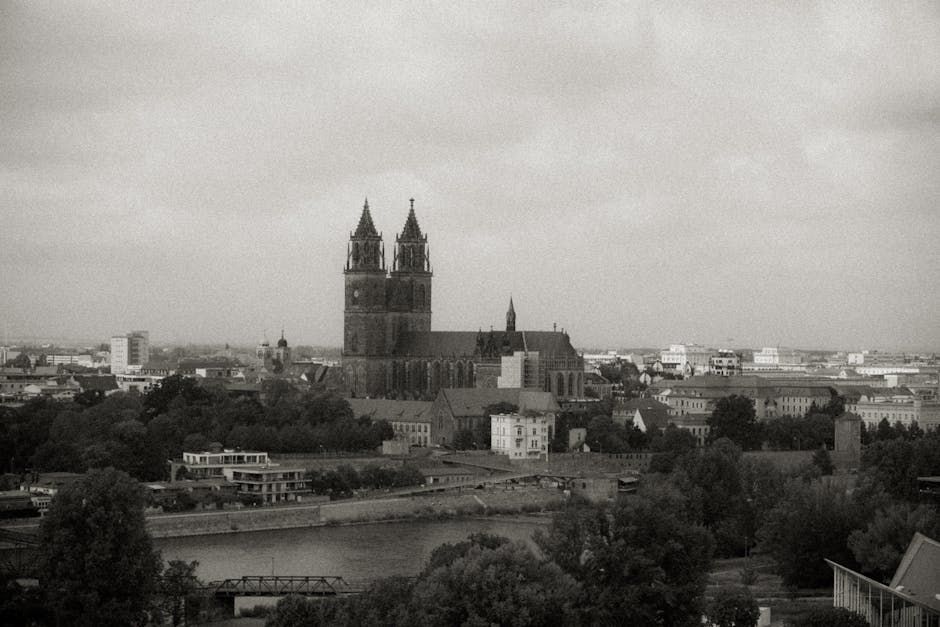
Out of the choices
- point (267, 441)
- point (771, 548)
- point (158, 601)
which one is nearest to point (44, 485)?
point (267, 441)

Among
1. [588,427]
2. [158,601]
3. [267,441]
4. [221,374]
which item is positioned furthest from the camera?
[221,374]

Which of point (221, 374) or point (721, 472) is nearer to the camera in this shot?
point (721, 472)

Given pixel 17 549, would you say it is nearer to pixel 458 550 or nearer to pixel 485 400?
pixel 458 550

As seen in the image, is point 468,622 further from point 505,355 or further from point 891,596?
point 505,355

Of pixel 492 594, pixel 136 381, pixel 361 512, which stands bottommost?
pixel 361 512

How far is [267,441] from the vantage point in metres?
51.7

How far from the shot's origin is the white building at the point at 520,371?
2606 inches

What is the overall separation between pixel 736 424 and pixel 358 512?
19.1 metres

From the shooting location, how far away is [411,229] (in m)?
71.7

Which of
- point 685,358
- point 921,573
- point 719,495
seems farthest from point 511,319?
point 685,358

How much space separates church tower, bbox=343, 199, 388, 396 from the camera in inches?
2771

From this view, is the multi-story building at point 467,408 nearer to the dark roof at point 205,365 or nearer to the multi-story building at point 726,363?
the dark roof at point 205,365

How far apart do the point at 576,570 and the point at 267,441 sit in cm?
2735

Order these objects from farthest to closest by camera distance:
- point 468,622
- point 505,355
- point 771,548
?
point 505,355, point 771,548, point 468,622
